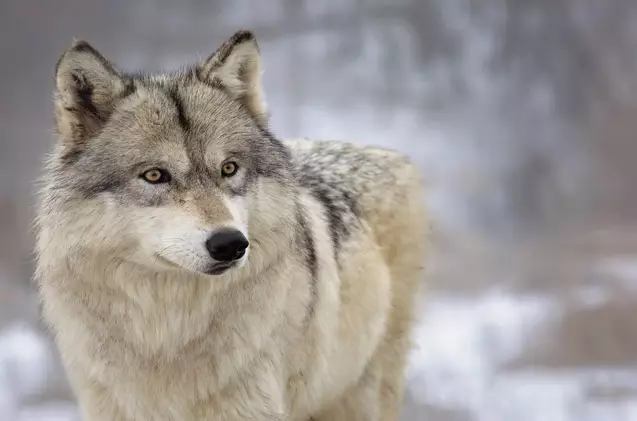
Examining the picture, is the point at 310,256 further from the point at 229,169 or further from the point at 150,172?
the point at 150,172

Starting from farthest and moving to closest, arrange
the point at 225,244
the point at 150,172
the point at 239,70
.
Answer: the point at 239,70
the point at 150,172
the point at 225,244

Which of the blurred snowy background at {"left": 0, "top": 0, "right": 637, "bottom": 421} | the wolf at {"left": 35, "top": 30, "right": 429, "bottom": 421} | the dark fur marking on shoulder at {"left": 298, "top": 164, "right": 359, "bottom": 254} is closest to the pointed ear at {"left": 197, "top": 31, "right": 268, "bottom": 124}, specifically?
the wolf at {"left": 35, "top": 30, "right": 429, "bottom": 421}

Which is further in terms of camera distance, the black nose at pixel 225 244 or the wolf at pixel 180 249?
the wolf at pixel 180 249

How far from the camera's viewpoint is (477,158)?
14.5 ft

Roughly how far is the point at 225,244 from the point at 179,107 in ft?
1.27

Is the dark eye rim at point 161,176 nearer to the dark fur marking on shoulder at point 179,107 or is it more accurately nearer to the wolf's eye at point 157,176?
the wolf's eye at point 157,176

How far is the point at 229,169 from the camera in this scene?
6.16 ft

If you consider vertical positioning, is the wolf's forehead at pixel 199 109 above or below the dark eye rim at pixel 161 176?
above

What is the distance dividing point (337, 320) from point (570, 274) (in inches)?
77.9

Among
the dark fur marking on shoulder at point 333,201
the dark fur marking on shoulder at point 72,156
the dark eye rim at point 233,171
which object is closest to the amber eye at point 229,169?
the dark eye rim at point 233,171

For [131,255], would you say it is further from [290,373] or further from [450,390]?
[450,390]

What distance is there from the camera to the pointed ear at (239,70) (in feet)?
6.51

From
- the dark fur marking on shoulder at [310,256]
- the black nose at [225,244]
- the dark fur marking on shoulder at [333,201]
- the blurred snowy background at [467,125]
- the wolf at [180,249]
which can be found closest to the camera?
the black nose at [225,244]

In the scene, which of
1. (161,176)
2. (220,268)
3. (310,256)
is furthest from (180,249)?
(310,256)
